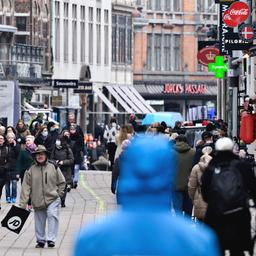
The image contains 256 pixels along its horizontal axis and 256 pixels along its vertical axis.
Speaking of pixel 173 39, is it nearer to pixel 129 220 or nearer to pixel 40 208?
pixel 40 208

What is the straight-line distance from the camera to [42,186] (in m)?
18.7

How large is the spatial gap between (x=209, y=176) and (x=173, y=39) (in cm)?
8730

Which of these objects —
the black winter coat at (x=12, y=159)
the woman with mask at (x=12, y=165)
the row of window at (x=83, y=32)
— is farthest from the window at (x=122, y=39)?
the black winter coat at (x=12, y=159)

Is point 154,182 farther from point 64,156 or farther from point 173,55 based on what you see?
point 173,55

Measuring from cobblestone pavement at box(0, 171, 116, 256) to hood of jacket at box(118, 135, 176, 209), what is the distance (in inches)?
448

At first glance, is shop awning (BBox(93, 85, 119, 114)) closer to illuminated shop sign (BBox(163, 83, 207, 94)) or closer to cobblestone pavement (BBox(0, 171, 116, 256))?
illuminated shop sign (BBox(163, 83, 207, 94))

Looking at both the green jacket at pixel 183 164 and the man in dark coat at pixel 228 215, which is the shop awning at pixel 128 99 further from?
the man in dark coat at pixel 228 215

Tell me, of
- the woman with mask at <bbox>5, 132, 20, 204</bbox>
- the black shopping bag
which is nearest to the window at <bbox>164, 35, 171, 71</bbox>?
the woman with mask at <bbox>5, 132, 20, 204</bbox>

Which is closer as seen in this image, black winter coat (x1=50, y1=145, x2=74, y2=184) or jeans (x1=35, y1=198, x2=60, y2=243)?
jeans (x1=35, y1=198, x2=60, y2=243)

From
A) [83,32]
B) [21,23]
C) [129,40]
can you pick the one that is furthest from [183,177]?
[129,40]

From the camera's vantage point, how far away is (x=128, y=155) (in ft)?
14.6

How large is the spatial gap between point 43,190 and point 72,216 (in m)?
6.67

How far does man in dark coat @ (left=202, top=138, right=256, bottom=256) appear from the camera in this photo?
12492mm

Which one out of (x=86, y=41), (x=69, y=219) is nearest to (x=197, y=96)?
(x=86, y=41)
